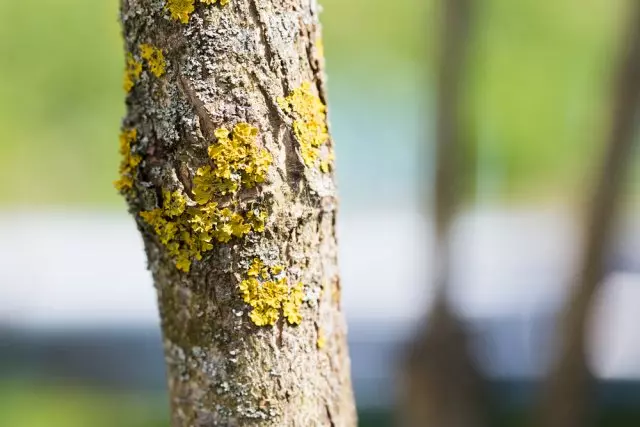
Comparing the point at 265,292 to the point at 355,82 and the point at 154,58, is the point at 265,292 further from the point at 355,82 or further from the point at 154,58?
the point at 355,82

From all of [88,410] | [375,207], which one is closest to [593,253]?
[88,410]

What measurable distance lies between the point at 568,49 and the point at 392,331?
17.0 feet

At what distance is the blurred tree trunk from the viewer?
621mm

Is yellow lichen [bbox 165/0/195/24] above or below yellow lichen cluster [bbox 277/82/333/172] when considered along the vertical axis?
above

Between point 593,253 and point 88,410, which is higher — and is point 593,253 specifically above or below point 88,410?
above

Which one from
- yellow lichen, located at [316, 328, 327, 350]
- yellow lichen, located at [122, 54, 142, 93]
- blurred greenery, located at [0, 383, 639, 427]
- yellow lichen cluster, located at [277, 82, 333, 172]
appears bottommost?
blurred greenery, located at [0, 383, 639, 427]

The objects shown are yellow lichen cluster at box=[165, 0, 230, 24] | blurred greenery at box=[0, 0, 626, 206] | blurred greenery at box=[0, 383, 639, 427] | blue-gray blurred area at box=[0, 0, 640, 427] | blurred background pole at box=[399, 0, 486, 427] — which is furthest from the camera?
blurred greenery at box=[0, 0, 626, 206]

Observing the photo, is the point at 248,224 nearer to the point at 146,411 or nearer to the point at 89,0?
the point at 146,411

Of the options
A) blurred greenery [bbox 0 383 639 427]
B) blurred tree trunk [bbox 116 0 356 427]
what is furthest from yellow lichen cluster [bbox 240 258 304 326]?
blurred greenery [bbox 0 383 639 427]

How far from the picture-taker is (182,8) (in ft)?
2.00

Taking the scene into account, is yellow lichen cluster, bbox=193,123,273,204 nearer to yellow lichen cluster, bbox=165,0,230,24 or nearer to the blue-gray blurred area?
yellow lichen cluster, bbox=165,0,230,24

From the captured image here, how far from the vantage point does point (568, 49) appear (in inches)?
333

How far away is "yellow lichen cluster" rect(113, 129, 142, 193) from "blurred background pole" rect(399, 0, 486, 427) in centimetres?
236

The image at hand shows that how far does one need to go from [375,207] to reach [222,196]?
733cm
